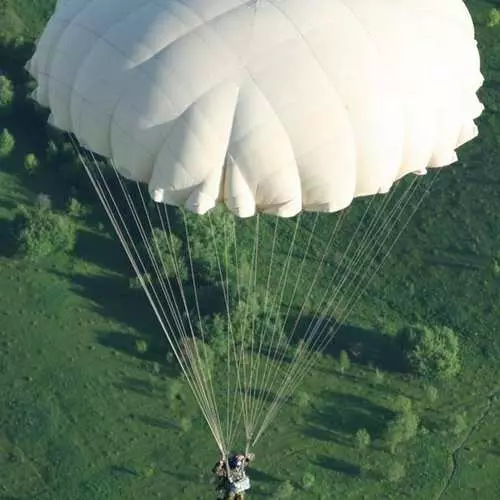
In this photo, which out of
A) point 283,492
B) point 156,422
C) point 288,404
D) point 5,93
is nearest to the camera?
point 283,492

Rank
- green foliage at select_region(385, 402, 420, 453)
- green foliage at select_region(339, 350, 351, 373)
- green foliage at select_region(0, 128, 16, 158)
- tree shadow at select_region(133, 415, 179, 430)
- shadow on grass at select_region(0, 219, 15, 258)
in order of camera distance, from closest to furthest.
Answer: green foliage at select_region(385, 402, 420, 453), tree shadow at select_region(133, 415, 179, 430), green foliage at select_region(339, 350, 351, 373), shadow on grass at select_region(0, 219, 15, 258), green foliage at select_region(0, 128, 16, 158)

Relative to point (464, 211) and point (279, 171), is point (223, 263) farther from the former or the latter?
point (279, 171)

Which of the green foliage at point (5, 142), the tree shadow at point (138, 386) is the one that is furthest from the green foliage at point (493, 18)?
the tree shadow at point (138, 386)

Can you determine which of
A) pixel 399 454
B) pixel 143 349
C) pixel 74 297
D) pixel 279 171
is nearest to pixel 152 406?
pixel 143 349

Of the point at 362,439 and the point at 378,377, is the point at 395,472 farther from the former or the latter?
the point at 378,377

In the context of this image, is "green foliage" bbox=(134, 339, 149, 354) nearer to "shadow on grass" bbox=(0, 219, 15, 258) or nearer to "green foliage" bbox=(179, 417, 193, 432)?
"green foliage" bbox=(179, 417, 193, 432)

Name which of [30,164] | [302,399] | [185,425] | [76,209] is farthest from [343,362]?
[30,164]

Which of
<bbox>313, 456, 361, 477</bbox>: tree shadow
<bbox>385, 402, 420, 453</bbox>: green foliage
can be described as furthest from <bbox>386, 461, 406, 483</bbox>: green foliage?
<bbox>313, 456, 361, 477</bbox>: tree shadow
